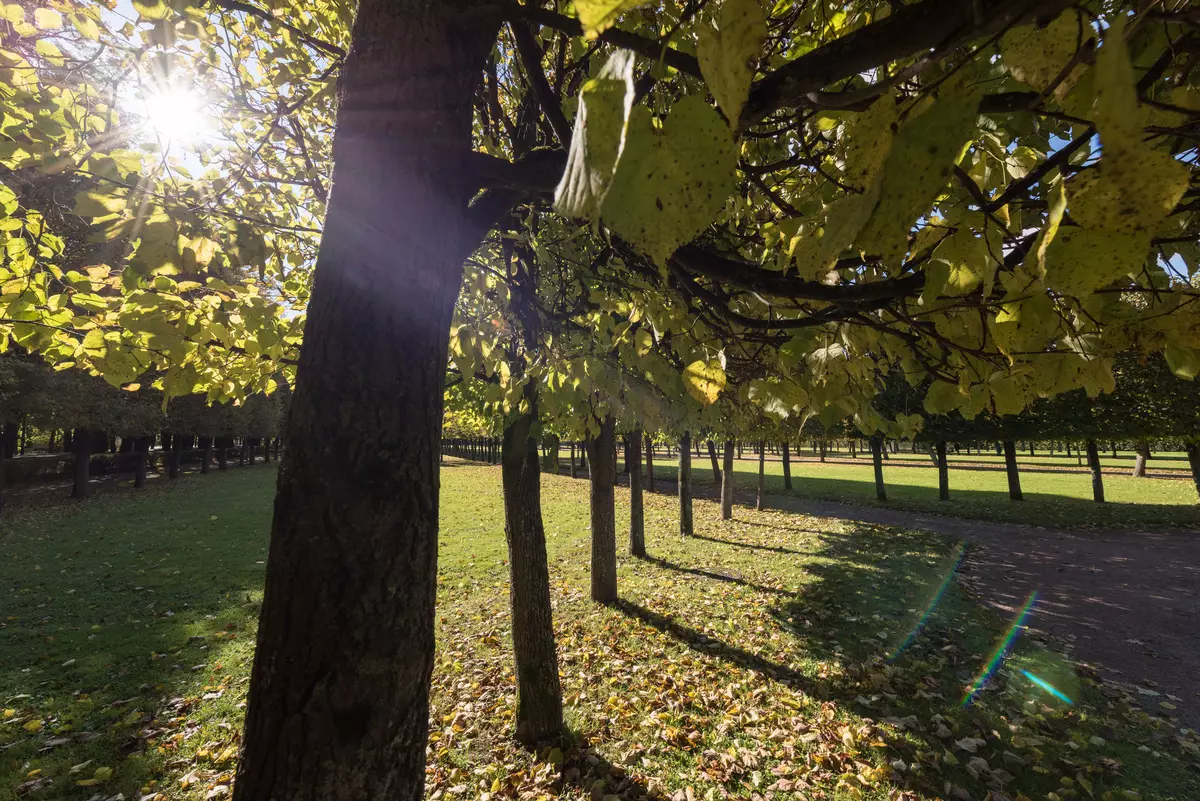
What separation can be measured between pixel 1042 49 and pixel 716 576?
11.1m

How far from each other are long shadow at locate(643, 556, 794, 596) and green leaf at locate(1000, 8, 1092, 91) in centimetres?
996

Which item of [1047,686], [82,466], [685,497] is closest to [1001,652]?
[1047,686]

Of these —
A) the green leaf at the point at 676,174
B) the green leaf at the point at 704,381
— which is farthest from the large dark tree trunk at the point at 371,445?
the green leaf at the point at 704,381

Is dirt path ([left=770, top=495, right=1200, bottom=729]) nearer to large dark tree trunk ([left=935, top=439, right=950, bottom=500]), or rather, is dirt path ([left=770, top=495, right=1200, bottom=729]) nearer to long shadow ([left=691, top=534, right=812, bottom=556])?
long shadow ([left=691, top=534, right=812, bottom=556])

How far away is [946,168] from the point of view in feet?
2.26

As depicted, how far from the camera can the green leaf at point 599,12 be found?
18.7 inches

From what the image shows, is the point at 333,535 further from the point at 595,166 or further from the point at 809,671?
the point at 809,671

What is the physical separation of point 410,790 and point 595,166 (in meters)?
1.82

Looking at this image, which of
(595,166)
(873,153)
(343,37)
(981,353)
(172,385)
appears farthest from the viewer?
(343,37)

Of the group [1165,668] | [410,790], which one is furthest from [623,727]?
[1165,668]

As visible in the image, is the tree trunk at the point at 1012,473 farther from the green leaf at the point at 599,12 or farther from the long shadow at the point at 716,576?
the green leaf at the point at 599,12

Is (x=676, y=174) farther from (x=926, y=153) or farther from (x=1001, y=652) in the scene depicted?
(x=1001, y=652)

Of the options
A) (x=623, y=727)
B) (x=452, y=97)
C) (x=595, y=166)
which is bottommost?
(x=623, y=727)

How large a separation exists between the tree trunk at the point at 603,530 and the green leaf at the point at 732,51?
8207 millimetres
